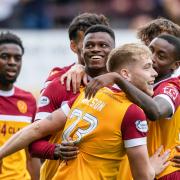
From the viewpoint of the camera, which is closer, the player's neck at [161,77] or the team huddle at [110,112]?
the team huddle at [110,112]

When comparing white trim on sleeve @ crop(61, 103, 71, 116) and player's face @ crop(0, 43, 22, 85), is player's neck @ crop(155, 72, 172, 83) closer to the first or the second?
white trim on sleeve @ crop(61, 103, 71, 116)

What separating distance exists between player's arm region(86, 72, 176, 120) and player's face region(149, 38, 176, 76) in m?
0.40

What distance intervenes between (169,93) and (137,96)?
59 centimetres

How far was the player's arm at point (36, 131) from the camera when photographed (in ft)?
22.4

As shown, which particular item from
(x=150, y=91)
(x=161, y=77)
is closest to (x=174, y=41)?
(x=161, y=77)

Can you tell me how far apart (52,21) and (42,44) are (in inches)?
47.8

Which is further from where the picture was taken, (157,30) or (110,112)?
(157,30)

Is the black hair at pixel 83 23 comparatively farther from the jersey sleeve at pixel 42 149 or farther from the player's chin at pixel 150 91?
the player's chin at pixel 150 91

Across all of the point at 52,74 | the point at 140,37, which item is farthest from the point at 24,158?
the point at 140,37

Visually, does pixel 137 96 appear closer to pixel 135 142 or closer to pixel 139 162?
pixel 135 142

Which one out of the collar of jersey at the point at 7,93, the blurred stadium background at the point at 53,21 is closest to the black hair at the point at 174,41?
the collar of jersey at the point at 7,93

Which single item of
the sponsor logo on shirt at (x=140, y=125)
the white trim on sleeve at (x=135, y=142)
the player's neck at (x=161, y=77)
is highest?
the player's neck at (x=161, y=77)

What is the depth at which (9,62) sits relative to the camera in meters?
9.68

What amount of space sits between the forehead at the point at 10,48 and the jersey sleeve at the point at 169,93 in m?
3.12
